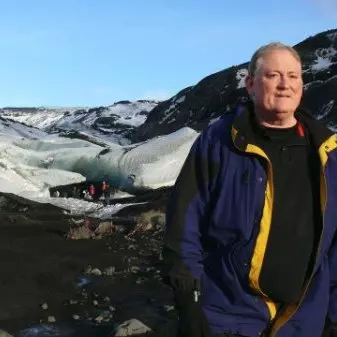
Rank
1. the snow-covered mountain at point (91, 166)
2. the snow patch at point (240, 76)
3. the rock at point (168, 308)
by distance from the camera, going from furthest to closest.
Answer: the snow patch at point (240, 76), the snow-covered mountain at point (91, 166), the rock at point (168, 308)

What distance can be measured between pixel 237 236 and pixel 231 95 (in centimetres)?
5383

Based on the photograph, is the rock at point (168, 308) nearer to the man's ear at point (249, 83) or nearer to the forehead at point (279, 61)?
the man's ear at point (249, 83)

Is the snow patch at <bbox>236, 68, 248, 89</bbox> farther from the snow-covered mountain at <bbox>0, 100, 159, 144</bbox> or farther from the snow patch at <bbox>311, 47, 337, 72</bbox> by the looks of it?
the snow-covered mountain at <bbox>0, 100, 159, 144</bbox>

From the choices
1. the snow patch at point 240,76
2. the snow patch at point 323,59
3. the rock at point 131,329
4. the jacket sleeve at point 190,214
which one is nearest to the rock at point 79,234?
the rock at point 131,329

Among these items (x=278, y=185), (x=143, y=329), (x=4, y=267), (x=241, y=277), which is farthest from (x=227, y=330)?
(x=4, y=267)

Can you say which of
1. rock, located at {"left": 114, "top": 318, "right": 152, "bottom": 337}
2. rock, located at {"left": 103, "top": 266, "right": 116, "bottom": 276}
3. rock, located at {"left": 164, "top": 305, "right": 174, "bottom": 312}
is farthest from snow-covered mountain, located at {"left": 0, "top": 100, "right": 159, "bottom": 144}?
rock, located at {"left": 114, "top": 318, "right": 152, "bottom": 337}

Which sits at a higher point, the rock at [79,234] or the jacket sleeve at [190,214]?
the jacket sleeve at [190,214]

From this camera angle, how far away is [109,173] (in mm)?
28953

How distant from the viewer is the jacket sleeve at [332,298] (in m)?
2.95

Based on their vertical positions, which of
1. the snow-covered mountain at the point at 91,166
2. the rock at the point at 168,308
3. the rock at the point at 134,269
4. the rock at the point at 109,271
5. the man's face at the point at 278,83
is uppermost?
the man's face at the point at 278,83

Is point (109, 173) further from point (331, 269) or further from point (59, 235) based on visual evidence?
point (331, 269)

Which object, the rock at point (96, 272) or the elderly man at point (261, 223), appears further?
the rock at point (96, 272)

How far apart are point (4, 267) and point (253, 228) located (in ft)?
31.0

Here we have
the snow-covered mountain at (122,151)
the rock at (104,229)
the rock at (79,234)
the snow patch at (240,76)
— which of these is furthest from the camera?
the snow patch at (240,76)
